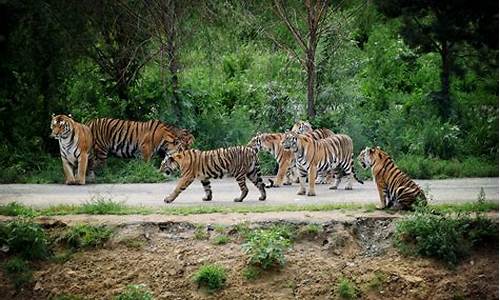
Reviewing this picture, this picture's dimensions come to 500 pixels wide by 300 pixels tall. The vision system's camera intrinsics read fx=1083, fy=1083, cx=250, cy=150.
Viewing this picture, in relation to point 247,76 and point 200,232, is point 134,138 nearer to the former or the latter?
point 247,76

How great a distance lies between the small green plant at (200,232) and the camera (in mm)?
9852

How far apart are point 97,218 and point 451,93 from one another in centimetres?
410

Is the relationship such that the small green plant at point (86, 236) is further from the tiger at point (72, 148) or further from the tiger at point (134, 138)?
the tiger at point (134, 138)

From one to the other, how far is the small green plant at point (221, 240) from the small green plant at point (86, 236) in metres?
0.98

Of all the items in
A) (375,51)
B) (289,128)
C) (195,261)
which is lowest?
(195,261)

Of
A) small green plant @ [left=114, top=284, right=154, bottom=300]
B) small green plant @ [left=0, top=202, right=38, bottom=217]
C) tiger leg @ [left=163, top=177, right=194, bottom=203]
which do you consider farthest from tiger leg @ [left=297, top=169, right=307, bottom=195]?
small green plant @ [left=0, top=202, right=38, bottom=217]

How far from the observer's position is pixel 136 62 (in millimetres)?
13469

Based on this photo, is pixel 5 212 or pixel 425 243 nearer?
pixel 425 243

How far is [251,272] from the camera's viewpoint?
9492 mm

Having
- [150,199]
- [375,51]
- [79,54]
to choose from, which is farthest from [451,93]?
[79,54]

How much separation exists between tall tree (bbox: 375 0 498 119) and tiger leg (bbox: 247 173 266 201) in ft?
6.81

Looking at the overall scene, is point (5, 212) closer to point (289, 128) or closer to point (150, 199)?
point (150, 199)

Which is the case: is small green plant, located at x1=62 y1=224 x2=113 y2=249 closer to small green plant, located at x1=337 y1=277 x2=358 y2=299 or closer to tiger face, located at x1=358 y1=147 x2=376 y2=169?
small green plant, located at x1=337 y1=277 x2=358 y2=299

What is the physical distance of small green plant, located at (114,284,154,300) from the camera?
9258 millimetres
